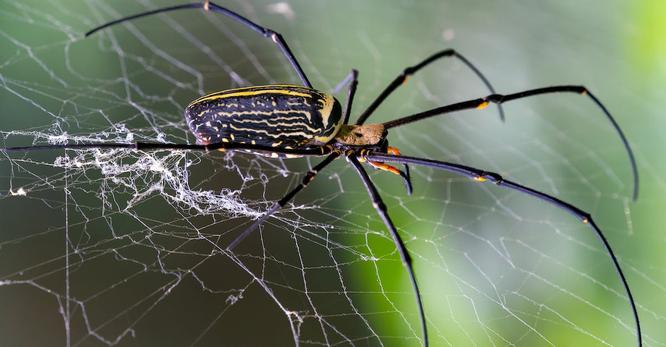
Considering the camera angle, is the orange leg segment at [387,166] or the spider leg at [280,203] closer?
the spider leg at [280,203]

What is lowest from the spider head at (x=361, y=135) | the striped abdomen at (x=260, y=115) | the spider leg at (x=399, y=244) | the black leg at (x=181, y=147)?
the spider leg at (x=399, y=244)

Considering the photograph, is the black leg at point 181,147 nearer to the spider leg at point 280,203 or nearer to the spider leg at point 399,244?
the spider leg at point 280,203

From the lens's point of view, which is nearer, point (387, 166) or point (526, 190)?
point (526, 190)

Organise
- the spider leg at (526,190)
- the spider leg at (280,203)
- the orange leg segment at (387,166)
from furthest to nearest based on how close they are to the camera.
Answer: the orange leg segment at (387,166), the spider leg at (526,190), the spider leg at (280,203)

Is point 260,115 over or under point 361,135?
under

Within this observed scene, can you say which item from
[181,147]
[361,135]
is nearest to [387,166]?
[361,135]

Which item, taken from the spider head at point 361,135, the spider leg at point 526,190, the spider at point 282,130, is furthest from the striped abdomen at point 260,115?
the spider leg at point 526,190

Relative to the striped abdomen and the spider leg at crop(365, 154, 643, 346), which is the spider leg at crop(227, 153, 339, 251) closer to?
the striped abdomen

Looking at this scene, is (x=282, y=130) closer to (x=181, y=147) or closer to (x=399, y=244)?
(x=181, y=147)

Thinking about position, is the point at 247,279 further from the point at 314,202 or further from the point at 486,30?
the point at 486,30
